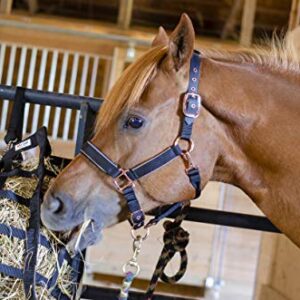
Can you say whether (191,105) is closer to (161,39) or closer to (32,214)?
(161,39)

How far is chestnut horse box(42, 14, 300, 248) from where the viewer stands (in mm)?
1396

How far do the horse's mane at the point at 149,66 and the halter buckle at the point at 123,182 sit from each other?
130mm

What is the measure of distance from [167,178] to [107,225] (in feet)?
0.60

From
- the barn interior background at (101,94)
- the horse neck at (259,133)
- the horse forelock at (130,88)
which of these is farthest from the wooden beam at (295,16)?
the horse forelock at (130,88)

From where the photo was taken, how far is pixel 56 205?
1.36m

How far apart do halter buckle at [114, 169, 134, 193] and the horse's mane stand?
5.1 inches

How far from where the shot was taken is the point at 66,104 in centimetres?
175

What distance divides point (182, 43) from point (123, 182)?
0.35 metres

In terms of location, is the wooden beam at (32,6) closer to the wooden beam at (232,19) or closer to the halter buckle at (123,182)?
the wooden beam at (232,19)

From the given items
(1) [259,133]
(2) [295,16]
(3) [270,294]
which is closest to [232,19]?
(2) [295,16]

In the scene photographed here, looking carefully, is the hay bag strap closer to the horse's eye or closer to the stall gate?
the horse's eye

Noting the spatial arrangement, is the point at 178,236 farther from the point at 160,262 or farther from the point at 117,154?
the point at 117,154

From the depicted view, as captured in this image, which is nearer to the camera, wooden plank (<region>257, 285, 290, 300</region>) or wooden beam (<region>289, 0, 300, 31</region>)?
wooden plank (<region>257, 285, 290, 300</region>)

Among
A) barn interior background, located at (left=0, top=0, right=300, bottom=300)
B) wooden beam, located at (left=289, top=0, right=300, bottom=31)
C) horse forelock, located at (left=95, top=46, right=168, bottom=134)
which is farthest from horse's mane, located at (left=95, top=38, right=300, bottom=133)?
wooden beam, located at (left=289, top=0, right=300, bottom=31)
